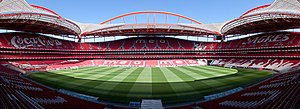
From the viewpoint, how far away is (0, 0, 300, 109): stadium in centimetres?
1838

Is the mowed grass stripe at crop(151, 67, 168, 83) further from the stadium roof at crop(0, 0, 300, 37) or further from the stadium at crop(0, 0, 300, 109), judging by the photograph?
the stadium roof at crop(0, 0, 300, 37)

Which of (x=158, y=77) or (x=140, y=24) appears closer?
(x=158, y=77)

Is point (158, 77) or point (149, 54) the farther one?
point (149, 54)

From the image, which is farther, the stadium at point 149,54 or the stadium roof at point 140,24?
the stadium roof at point 140,24

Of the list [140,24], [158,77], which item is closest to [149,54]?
[140,24]

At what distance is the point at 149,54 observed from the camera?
52312mm

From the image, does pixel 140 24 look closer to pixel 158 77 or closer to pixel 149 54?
pixel 149 54

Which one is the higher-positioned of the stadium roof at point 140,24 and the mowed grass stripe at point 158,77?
the stadium roof at point 140,24

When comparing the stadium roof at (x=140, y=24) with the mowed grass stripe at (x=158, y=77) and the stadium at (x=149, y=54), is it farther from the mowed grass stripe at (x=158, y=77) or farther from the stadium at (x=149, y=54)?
the mowed grass stripe at (x=158, y=77)

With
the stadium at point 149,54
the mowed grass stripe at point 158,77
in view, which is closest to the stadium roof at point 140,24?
the stadium at point 149,54

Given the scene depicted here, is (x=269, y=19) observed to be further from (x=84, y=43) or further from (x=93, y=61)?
(x=84, y=43)

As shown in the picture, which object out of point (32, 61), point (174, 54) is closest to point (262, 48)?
point (174, 54)

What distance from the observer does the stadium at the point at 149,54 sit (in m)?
18.4

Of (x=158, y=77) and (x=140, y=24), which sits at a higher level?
(x=140, y=24)
